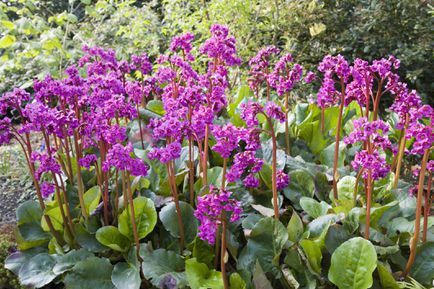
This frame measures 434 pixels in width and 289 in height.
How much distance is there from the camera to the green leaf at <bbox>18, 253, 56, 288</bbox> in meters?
2.41

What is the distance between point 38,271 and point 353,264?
148cm

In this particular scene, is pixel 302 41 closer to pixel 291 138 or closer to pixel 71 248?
pixel 291 138

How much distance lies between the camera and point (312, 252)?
217 cm

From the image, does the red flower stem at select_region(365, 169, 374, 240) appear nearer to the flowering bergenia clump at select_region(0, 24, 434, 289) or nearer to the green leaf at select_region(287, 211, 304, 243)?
the flowering bergenia clump at select_region(0, 24, 434, 289)

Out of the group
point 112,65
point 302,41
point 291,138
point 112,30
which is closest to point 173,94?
point 112,65

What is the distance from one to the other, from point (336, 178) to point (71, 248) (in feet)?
4.68

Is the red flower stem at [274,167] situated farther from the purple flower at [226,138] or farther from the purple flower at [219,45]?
the purple flower at [219,45]

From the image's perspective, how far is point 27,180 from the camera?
4160 millimetres

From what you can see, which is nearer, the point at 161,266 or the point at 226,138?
the point at 226,138

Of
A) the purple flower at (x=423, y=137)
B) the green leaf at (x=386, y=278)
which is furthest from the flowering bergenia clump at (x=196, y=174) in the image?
the green leaf at (x=386, y=278)

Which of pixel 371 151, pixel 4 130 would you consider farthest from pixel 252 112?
pixel 4 130

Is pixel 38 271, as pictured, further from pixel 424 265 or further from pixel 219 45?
pixel 424 265

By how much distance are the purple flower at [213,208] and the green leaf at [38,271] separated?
0.87 meters

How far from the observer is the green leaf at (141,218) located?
2.47m
